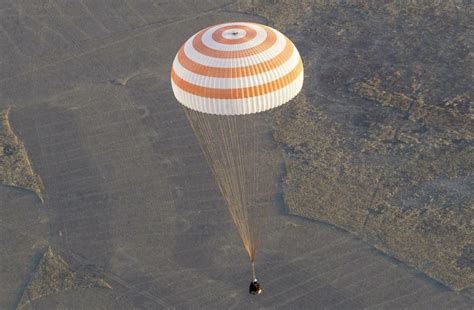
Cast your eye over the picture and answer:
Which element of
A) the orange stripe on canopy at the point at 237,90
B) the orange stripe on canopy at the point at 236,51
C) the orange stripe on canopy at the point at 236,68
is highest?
the orange stripe on canopy at the point at 236,51

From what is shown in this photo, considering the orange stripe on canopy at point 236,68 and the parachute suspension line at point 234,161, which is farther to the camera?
the parachute suspension line at point 234,161

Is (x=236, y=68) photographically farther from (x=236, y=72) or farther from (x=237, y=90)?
(x=237, y=90)

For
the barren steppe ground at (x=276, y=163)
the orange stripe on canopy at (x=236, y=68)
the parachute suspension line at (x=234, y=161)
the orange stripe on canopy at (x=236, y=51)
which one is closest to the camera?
the orange stripe on canopy at (x=236, y=68)

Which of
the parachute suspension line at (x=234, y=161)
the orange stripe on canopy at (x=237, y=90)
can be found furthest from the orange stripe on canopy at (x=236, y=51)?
the parachute suspension line at (x=234, y=161)

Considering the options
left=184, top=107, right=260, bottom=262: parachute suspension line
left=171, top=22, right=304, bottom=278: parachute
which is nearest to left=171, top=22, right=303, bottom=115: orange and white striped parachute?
left=171, top=22, right=304, bottom=278: parachute

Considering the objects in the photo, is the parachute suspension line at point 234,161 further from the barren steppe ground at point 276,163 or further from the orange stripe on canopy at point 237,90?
the orange stripe on canopy at point 237,90

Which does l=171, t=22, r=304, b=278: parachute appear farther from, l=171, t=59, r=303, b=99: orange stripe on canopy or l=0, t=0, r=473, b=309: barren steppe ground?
l=0, t=0, r=473, b=309: barren steppe ground

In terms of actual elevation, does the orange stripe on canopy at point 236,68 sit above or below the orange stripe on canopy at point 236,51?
below

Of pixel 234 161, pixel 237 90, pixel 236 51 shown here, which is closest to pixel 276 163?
pixel 234 161
